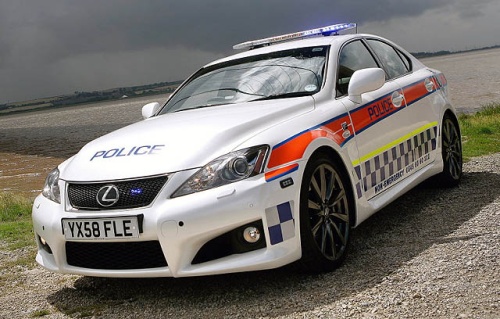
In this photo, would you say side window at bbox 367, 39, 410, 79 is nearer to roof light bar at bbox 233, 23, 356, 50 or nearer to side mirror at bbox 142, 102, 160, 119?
roof light bar at bbox 233, 23, 356, 50

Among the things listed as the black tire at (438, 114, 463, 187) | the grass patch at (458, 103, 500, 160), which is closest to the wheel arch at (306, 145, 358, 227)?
the black tire at (438, 114, 463, 187)

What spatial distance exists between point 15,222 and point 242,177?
4.81 metres

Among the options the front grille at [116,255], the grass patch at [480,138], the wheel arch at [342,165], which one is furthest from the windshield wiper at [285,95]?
the grass patch at [480,138]

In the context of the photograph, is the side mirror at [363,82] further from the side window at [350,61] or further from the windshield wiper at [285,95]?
the windshield wiper at [285,95]

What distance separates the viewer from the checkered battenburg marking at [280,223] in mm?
3938

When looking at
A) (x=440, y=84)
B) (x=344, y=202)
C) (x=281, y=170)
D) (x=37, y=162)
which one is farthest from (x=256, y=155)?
(x=37, y=162)

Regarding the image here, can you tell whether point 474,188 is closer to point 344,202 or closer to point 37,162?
point 344,202

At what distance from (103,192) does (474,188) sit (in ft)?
12.9

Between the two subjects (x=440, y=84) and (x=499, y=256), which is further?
(x=440, y=84)

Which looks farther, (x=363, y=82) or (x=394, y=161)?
(x=394, y=161)

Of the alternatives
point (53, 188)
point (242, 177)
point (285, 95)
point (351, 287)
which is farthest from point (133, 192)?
point (285, 95)

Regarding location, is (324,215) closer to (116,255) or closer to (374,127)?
(374,127)

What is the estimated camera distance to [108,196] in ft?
13.3

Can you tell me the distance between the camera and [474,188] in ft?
21.9
